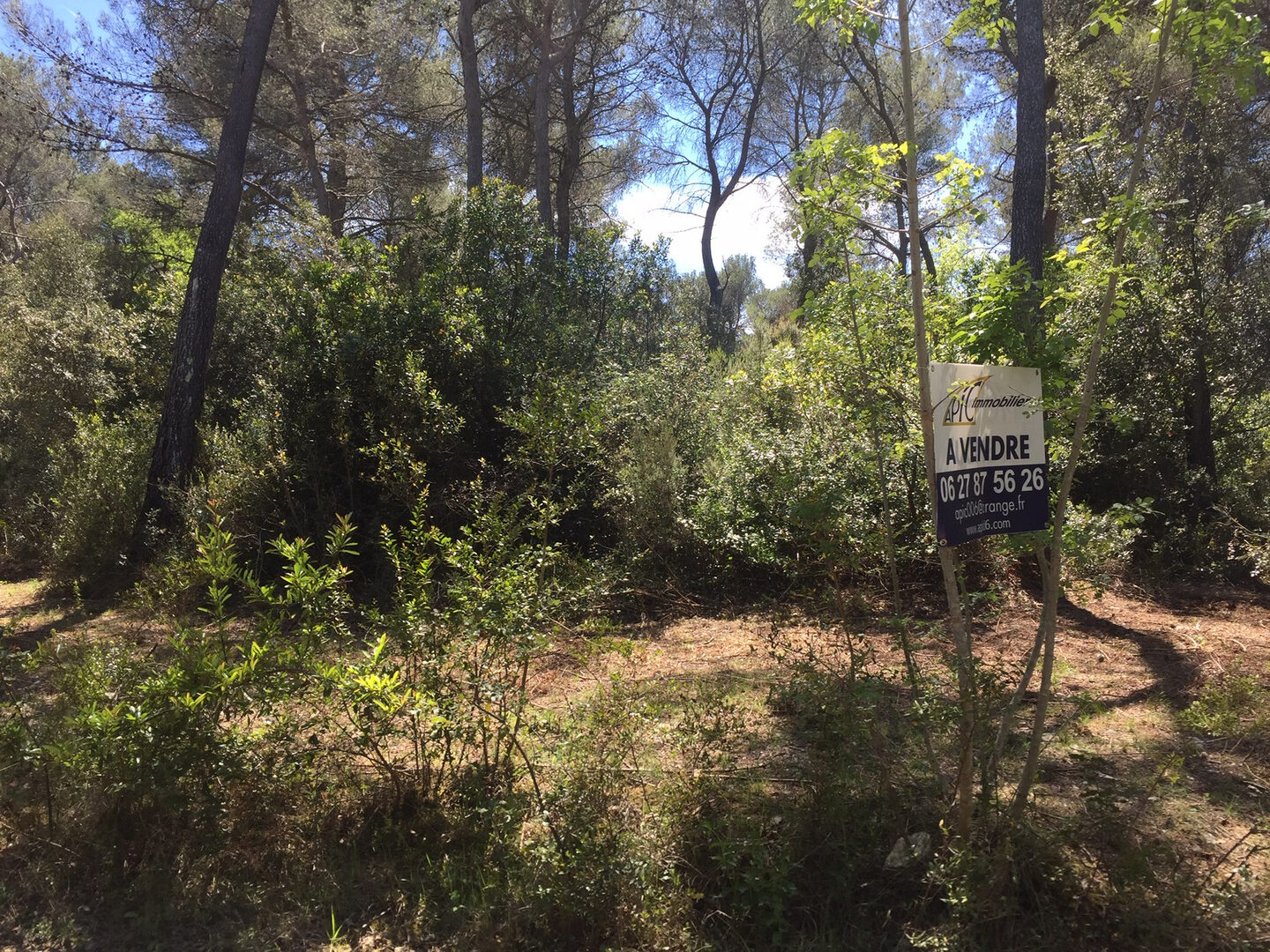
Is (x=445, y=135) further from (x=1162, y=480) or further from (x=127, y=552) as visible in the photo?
(x=1162, y=480)

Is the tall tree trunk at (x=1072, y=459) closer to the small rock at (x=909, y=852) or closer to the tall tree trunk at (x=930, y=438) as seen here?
the tall tree trunk at (x=930, y=438)

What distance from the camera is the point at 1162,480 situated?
8172mm

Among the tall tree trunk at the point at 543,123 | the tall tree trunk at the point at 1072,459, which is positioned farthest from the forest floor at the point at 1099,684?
the tall tree trunk at the point at 543,123

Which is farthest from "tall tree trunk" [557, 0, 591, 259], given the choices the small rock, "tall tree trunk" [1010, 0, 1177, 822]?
the small rock

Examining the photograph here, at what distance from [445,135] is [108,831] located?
16765mm

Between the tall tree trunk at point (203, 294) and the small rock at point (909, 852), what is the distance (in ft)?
26.1

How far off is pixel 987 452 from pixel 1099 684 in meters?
2.96

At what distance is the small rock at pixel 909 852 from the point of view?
109 inches

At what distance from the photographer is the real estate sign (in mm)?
Answer: 2713

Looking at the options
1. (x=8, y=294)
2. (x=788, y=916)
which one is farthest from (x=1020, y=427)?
(x=8, y=294)

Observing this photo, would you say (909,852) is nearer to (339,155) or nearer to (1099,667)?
(1099,667)

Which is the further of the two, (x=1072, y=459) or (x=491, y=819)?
(x=491, y=819)

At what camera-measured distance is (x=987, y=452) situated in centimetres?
282

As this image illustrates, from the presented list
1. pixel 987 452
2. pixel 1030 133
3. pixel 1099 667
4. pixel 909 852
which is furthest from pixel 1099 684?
pixel 1030 133
